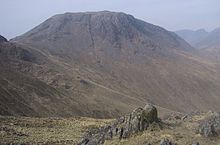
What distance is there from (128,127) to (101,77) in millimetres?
112571

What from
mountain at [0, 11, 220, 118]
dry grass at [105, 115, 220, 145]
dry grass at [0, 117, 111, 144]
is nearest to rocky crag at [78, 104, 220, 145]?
dry grass at [105, 115, 220, 145]

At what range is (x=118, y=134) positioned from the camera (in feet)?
105

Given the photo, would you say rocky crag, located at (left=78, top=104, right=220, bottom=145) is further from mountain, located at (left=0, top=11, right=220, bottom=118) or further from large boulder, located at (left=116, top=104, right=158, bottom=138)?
mountain, located at (left=0, top=11, right=220, bottom=118)

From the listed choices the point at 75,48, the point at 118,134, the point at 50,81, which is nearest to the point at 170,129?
the point at 118,134

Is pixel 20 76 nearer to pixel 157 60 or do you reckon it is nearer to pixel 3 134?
pixel 3 134

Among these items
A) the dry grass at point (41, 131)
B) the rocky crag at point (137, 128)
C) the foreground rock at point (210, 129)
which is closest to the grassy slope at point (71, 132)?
the dry grass at point (41, 131)

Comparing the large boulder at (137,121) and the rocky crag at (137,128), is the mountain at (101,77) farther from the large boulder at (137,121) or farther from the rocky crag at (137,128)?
the large boulder at (137,121)

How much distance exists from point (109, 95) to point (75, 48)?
63762 millimetres

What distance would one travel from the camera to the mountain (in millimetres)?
98188

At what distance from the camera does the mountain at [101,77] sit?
98.2 meters

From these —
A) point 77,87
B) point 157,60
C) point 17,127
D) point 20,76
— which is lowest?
point 157,60

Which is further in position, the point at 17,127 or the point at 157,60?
the point at 157,60

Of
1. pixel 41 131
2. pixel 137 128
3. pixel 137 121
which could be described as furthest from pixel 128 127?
pixel 41 131

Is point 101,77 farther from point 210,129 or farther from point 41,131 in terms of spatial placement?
point 210,129
